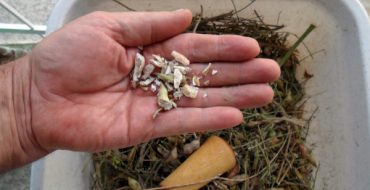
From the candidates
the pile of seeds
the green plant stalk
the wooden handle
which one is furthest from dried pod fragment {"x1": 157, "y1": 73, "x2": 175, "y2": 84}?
the green plant stalk

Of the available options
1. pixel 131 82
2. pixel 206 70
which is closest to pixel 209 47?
pixel 206 70

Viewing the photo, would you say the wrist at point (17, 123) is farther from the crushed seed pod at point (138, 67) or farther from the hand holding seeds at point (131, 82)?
the crushed seed pod at point (138, 67)

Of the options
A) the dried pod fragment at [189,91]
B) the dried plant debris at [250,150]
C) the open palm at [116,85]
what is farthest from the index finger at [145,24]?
the dried plant debris at [250,150]

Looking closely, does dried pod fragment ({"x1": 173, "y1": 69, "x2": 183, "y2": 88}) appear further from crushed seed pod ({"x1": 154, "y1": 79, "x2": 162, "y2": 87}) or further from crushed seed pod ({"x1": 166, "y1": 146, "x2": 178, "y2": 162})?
crushed seed pod ({"x1": 166, "y1": 146, "x2": 178, "y2": 162})

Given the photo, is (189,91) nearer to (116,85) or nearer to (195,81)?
(195,81)

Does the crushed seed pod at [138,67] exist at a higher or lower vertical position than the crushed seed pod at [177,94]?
higher

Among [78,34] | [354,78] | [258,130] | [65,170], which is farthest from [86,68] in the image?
[354,78]
